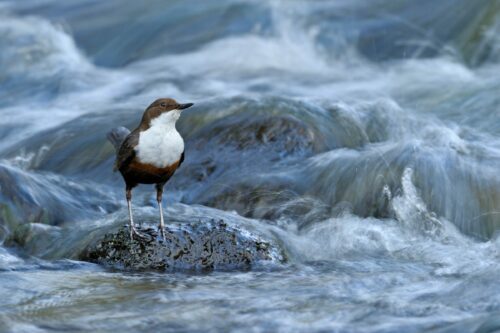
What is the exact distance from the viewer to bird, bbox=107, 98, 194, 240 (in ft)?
18.2

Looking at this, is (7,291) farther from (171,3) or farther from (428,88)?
(171,3)

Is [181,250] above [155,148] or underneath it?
underneath

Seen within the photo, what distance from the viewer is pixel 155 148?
18.2 ft

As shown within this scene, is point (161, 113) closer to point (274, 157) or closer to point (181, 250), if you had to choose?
point (181, 250)

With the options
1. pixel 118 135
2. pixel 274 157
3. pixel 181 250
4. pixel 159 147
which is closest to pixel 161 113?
pixel 159 147

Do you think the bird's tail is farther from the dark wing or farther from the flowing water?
the dark wing

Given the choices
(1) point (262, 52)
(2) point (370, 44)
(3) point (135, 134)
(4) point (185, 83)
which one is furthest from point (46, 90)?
(3) point (135, 134)

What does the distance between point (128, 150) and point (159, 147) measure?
22 centimetres

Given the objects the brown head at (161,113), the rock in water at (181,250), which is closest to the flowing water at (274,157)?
the rock in water at (181,250)

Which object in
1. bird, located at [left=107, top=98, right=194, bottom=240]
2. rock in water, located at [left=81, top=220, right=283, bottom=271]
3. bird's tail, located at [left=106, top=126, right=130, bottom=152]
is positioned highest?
bird's tail, located at [left=106, top=126, right=130, bottom=152]

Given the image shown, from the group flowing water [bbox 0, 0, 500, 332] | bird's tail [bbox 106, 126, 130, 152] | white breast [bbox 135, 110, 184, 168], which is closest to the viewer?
flowing water [bbox 0, 0, 500, 332]

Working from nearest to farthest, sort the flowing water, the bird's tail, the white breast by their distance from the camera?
the flowing water, the white breast, the bird's tail

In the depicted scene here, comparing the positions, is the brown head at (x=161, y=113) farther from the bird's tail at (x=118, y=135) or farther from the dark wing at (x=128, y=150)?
the bird's tail at (x=118, y=135)

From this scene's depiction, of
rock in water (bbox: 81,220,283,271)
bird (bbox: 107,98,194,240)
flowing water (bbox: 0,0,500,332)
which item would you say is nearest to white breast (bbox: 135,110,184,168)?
bird (bbox: 107,98,194,240)
